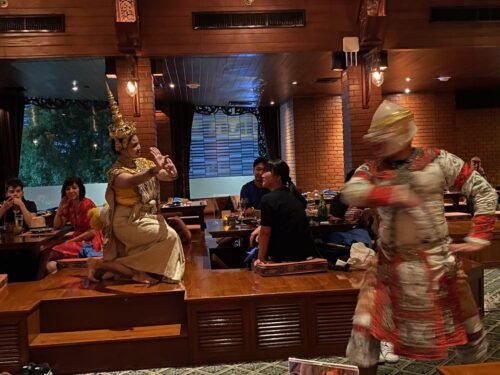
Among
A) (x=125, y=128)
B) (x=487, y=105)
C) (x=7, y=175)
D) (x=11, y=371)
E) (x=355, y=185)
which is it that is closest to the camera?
(x=355, y=185)

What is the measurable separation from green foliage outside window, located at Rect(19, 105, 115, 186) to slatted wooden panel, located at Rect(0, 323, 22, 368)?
20.3 ft

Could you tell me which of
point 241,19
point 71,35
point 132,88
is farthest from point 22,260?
point 241,19

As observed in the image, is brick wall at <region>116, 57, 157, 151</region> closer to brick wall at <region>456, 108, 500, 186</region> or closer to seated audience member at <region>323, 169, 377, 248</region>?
seated audience member at <region>323, 169, 377, 248</region>

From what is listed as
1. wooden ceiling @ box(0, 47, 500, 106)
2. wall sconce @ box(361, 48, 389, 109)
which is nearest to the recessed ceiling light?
wooden ceiling @ box(0, 47, 500, 106)

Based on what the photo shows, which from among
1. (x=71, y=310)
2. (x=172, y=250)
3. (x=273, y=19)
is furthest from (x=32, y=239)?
(x=273, y=19)

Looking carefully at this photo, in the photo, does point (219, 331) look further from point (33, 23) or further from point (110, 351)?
point (33, 23)

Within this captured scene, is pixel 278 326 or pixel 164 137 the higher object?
pixel 164 137

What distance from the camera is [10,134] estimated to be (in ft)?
27.3

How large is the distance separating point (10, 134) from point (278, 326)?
22.3ft

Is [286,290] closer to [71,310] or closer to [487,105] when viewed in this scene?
[71,310]

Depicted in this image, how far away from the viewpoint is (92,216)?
167 inches

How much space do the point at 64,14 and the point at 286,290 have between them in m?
4.40

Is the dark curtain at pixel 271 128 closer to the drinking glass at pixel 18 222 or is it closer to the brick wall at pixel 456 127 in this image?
the brick wall at pixel 456 127

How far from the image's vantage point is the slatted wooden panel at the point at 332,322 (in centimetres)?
341
